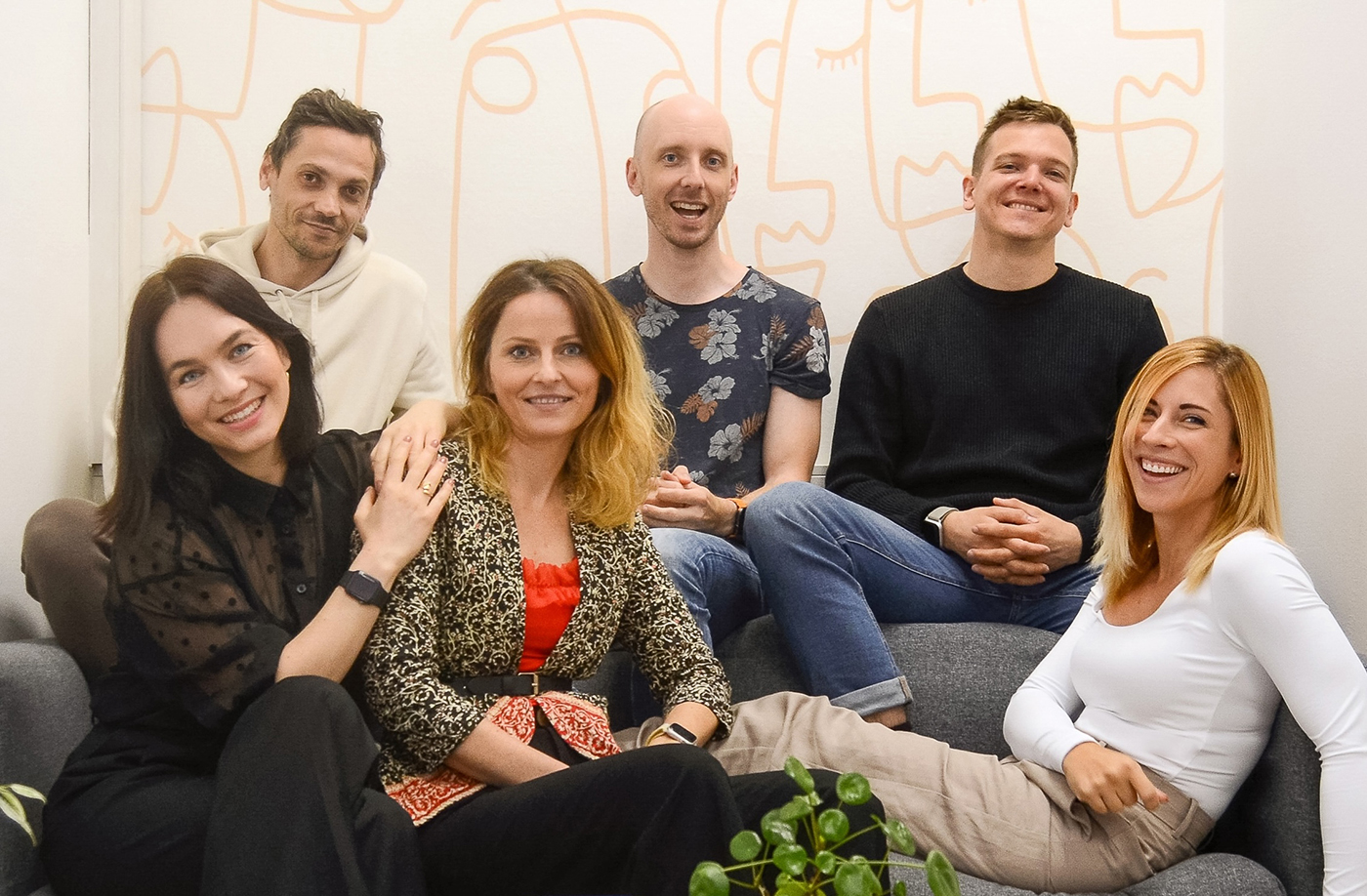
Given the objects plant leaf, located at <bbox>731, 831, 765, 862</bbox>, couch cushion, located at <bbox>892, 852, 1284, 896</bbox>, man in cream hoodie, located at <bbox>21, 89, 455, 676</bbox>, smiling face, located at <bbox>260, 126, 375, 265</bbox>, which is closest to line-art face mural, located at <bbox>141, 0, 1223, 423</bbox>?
man in cream hoodie, located at <bbox>21, 89, 455, 676</bbox>

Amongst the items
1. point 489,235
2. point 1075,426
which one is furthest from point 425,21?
point 1075,426

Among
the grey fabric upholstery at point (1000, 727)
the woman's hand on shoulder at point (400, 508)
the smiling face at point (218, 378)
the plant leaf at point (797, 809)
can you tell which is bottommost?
the grey fabric upholstery at point (1000, 727)

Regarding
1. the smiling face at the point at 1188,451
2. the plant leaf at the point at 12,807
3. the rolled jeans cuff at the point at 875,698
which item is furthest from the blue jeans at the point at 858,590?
the plant leaf at the point at 12,807

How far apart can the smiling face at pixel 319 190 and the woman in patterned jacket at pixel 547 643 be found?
0.27 meters

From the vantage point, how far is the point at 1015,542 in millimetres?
1903

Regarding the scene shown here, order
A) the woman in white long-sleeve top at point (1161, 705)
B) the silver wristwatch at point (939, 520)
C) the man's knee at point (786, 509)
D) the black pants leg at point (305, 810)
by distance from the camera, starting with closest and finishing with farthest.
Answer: the black pants leg at point (305, 810)
the woman in white long-sleeve top at point (1161, 705)
the man's knee at point (786, 509)
the silver wristwatch at point (939, 520)

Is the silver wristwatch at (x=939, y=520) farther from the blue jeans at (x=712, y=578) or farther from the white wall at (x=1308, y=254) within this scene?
the white wall at (x=1308, y=254)

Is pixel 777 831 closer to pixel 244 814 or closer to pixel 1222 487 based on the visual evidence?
pixel 244 814

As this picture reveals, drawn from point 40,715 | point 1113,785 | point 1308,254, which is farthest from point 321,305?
point 1308,254

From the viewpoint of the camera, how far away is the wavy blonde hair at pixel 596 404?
1.45 metres

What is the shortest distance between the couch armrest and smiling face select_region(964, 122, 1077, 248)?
1.69 metres

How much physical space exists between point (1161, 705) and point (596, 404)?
82cm

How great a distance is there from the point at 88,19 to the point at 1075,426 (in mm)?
1781

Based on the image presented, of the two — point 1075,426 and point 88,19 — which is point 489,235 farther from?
point 1075,426
